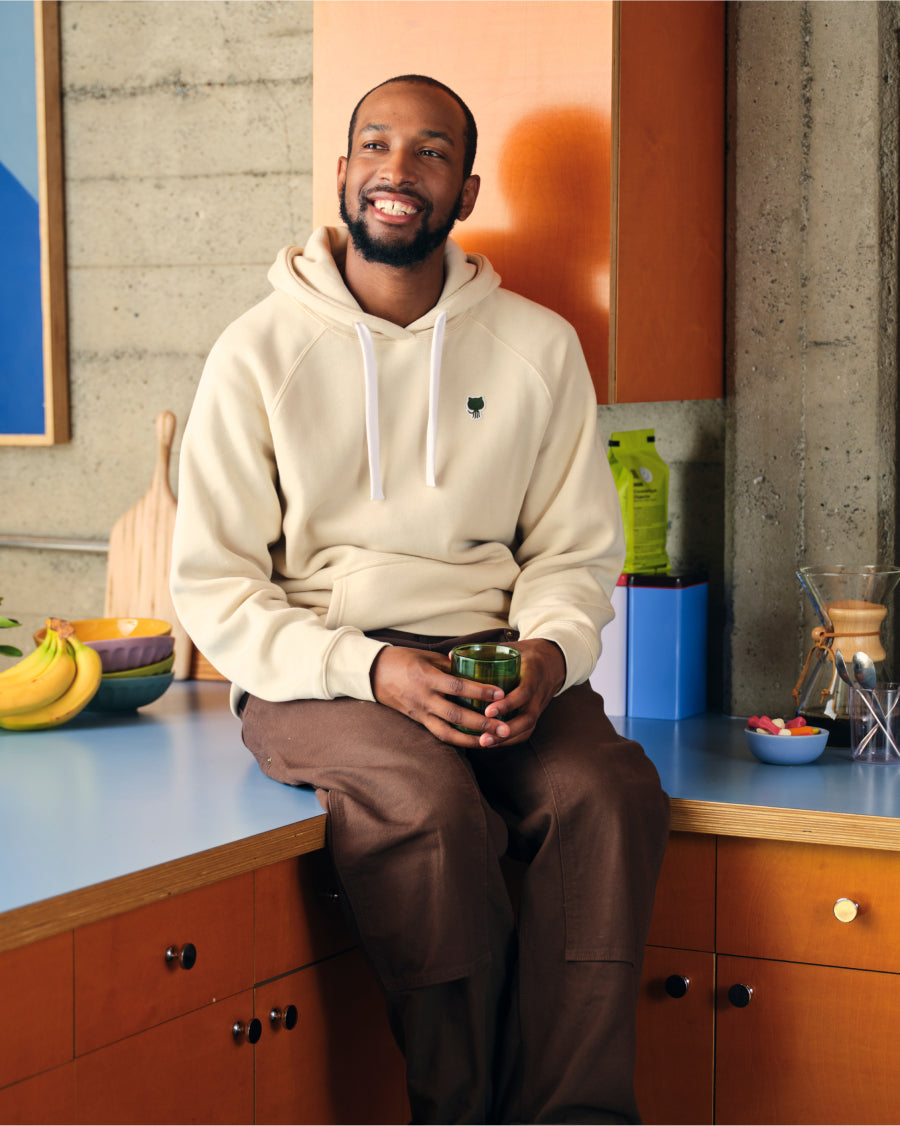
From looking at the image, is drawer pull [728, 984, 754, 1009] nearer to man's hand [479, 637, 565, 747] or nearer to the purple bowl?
man's hand [479, 637, 565, 747]

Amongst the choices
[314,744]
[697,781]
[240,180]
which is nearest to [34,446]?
[240,180]

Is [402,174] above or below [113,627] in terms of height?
above

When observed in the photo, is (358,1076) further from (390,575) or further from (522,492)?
A: (522,492)

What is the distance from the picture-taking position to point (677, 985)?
1.70m

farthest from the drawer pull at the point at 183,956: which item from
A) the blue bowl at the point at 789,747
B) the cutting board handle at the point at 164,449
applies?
the cutting board handle at the point at 164,449

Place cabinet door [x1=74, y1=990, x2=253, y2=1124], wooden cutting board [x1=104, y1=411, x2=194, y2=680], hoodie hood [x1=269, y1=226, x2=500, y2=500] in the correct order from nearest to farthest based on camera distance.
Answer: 1. cabinet door [x1=74, y1=990, x2=253, y2=1124]
2. hoodie hood [x1=269, y1=226, x2=500, y2=500]
3. wooden cutting board [x1=104, y1=411, x2=194, y2=680]

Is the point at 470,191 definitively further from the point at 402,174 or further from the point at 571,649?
the point at 571,649

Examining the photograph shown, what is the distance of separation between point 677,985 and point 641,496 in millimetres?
876

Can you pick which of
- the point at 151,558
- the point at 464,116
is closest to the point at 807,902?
the point at 464,116

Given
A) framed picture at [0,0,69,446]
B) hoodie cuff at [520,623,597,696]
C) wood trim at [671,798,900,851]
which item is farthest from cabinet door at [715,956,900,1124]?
framed picture at [0,0,69,446]

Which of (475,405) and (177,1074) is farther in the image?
(475,405)

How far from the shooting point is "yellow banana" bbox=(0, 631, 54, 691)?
1925 mm

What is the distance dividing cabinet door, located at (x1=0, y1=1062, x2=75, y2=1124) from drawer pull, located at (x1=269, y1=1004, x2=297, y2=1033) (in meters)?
0.31

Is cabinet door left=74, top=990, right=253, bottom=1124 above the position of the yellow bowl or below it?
below
